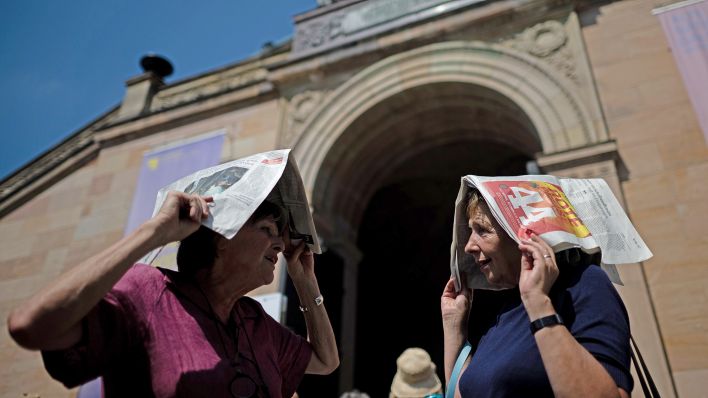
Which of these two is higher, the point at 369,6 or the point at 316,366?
the point at 369,6

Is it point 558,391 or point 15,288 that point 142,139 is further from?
point 558,391

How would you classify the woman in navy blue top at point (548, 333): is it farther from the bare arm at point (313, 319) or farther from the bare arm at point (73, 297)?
the bare arm at point (73, 297)

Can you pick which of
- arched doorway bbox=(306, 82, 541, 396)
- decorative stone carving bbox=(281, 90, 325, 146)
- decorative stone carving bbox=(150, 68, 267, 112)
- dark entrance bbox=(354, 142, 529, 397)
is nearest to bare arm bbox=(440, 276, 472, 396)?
arched doorway bbox=(306, 82, 541, 396)

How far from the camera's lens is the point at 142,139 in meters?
9.91

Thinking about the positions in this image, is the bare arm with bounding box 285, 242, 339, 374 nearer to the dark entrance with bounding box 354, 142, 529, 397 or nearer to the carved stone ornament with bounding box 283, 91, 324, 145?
the carved stone ornament with bounding box 283, 91, 324, 145

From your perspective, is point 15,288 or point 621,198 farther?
point 15,288

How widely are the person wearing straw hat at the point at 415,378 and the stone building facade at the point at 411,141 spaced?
6.36 ft

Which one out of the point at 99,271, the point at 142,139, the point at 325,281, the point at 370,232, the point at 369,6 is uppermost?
the point at 369,6

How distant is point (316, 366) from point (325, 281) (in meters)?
5.32

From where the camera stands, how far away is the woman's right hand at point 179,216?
166cm

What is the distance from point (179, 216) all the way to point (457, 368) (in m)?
1.32

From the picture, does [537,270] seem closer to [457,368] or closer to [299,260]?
[457,368]

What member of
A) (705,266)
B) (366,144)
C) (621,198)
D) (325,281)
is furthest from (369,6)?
(705,266)

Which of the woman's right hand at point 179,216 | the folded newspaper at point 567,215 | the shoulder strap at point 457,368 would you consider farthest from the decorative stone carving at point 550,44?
the woman's right hand at point 179,216
